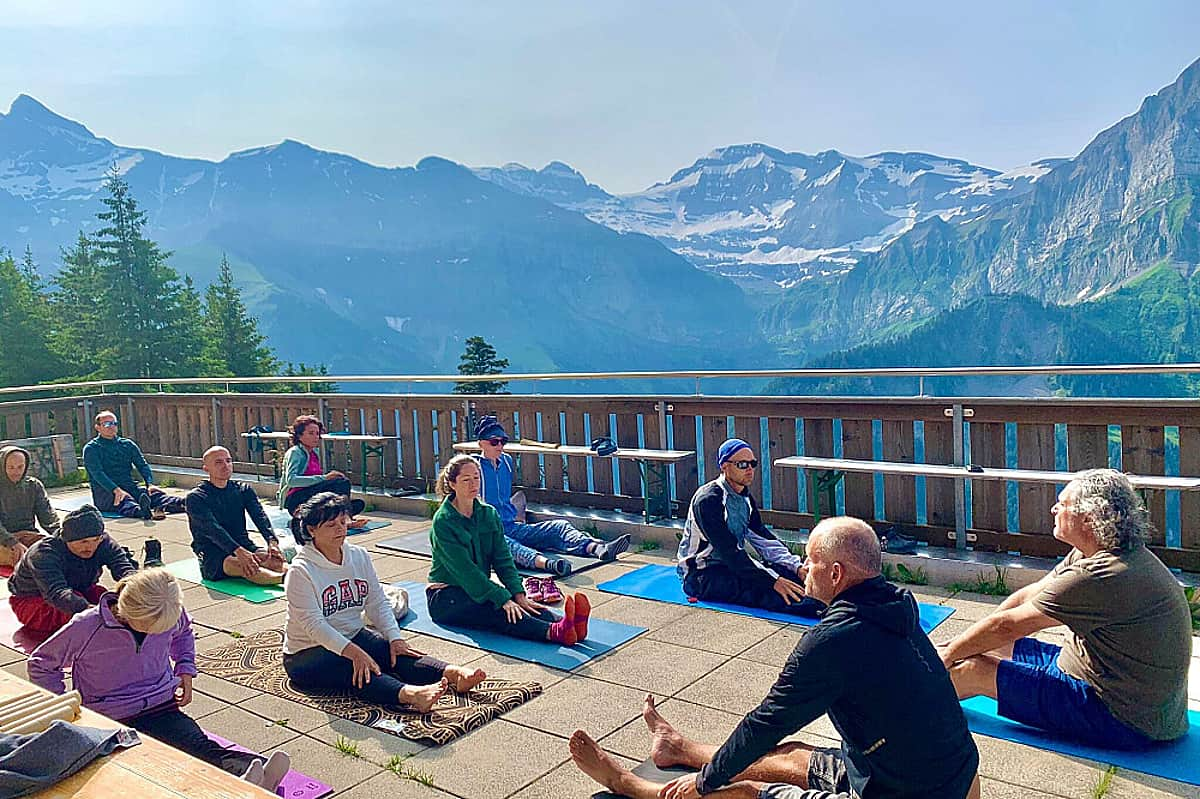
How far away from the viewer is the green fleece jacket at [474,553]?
17.5ft

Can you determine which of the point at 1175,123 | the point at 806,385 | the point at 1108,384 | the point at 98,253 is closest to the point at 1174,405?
the point at 98,253

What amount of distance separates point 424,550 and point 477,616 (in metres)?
2.39

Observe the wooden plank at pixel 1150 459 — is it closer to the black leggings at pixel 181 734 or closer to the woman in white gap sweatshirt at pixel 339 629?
the woman in white gap sweatshirt at pixel 339 629

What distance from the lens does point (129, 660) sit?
364cm

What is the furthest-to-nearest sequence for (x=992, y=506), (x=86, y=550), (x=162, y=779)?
(x=992, y=506)
(x=86, y=550)
(x=162, y=779)

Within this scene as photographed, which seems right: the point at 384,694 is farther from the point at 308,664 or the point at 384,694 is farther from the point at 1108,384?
the point at 1108,384

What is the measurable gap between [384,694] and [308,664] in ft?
1.56

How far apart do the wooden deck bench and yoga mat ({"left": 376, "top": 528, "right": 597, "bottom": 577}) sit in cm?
165

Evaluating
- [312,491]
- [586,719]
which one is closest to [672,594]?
[586,719]

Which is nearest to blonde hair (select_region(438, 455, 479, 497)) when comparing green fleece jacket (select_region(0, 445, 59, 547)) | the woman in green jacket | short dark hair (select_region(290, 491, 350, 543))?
the woman in green jacket

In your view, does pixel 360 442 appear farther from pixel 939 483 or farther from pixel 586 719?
pixel 586 719

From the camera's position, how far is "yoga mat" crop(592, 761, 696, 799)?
3398mm

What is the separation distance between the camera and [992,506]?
6410 millimetres

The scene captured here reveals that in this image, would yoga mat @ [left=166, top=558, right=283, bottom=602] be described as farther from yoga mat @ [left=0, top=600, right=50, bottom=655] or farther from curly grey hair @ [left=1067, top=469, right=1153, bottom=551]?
curly grey hair @ [left=1067, top=469, right=1153, bottom=551]
